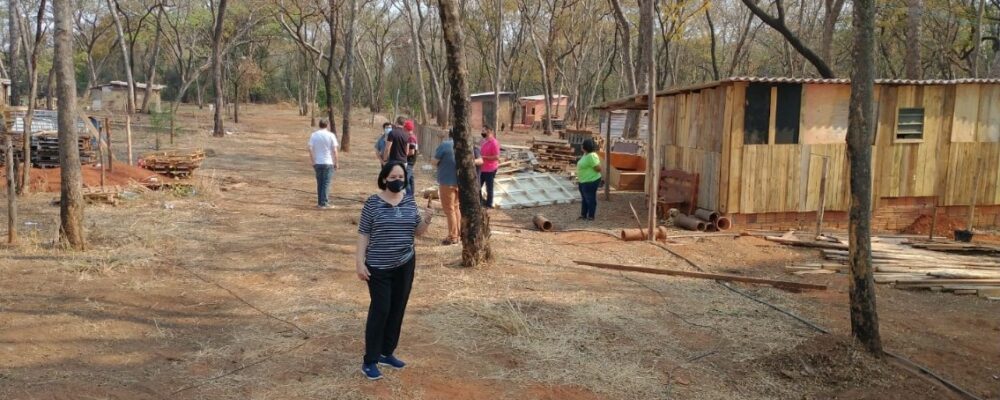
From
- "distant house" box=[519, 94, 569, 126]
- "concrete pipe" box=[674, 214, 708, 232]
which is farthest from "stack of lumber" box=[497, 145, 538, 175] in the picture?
"distant house" box=[519, 94, 569, 126]

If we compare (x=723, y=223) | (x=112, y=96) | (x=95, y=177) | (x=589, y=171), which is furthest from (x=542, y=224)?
(x=112, y=96)

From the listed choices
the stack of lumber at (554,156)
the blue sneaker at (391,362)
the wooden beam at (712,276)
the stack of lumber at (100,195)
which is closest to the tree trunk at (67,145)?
the stack of lumber at (100,195)

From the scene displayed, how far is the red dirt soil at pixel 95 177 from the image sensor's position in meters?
13.2

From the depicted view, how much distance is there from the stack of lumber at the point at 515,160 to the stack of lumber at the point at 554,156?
216 millimetres

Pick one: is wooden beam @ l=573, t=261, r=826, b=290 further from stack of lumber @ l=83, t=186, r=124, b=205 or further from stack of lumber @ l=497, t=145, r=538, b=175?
stack of lumber @ l=497, t=145, r=538, b=175

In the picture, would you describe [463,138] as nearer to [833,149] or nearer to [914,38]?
[833,149]

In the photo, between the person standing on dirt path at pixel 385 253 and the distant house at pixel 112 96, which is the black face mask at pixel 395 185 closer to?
the person standing on dirt path at pixel 385 253

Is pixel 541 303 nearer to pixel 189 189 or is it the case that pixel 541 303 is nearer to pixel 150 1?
pixel 189 189

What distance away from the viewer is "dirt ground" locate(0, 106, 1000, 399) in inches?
200

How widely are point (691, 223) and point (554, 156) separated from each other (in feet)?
30.4

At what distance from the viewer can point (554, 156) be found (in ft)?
68.4

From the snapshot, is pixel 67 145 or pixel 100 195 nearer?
pixel 67 145

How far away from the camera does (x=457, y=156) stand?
820cm

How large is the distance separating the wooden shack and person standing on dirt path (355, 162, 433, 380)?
795cm
